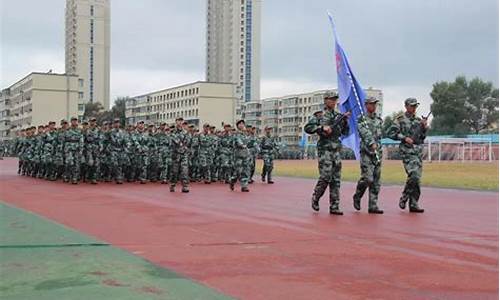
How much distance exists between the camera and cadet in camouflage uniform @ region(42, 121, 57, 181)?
20109mm

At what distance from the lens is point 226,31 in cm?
11456

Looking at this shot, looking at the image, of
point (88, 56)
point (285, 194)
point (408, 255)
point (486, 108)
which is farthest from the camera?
point (88, 56)

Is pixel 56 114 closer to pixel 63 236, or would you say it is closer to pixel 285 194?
pixel 285 194

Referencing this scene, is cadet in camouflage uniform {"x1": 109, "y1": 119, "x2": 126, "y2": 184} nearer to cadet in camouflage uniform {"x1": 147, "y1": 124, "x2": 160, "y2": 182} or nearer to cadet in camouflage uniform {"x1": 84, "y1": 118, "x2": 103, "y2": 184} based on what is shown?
cadet in camouflage uniform {"x1": 84, "y1": 118, "x2": 103, "y2": 184}

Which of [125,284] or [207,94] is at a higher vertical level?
[207,94]

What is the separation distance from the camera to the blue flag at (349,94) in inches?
459

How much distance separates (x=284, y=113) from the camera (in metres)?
116

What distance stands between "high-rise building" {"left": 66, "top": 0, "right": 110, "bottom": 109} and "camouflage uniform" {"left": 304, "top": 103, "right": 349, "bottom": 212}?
322ft

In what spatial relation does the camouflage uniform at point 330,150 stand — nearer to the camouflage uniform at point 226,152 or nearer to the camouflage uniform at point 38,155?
the camouflage uniform at point 226,152

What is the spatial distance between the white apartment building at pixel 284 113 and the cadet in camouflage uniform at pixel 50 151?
87131 millimetres

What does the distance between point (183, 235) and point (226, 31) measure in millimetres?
109213

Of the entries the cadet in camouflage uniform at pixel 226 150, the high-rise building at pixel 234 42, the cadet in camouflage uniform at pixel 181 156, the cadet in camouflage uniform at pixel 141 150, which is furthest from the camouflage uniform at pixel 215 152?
the high-rise building at pixel 234 42

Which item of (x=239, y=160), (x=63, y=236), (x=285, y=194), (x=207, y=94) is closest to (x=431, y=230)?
(x=63, y=236)

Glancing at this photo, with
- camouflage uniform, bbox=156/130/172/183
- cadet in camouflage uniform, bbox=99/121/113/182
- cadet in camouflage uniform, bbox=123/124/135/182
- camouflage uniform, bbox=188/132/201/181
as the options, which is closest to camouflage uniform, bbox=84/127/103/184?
cadet in camouflage uniform, bbox=99/121/113/182
